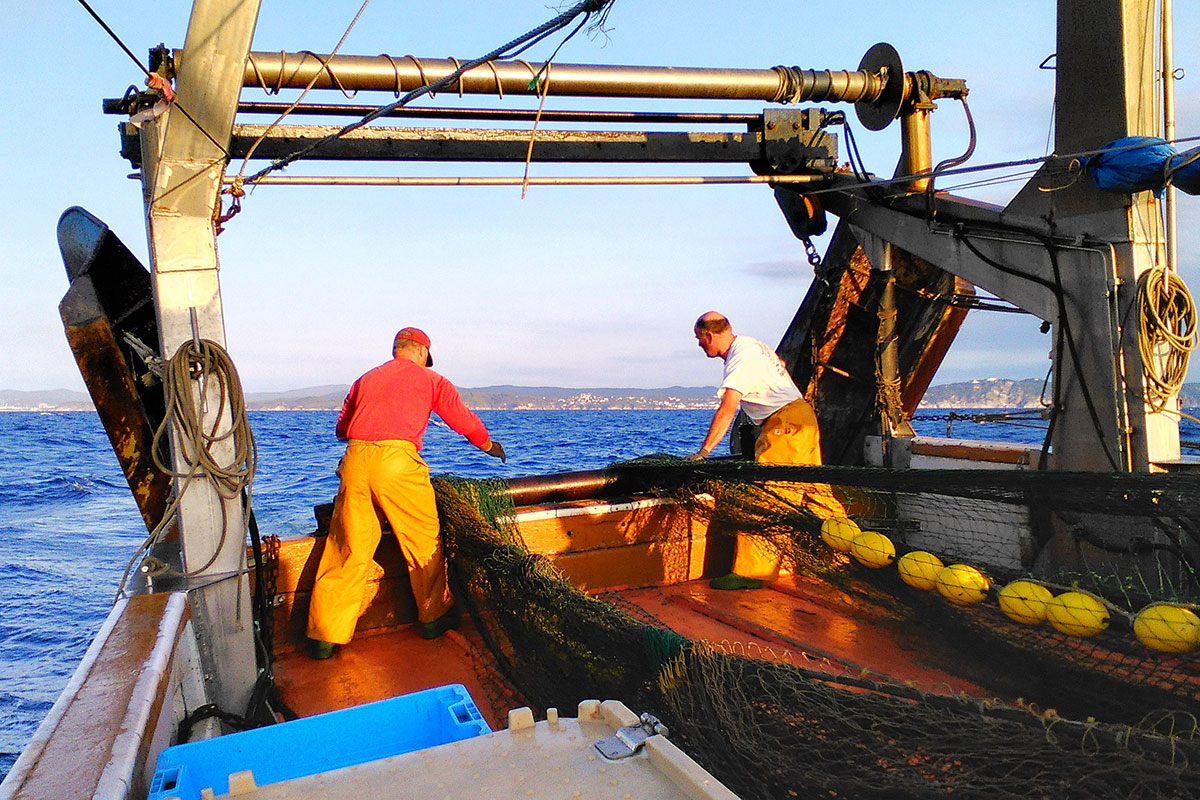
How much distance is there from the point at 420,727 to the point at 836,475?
2376mm

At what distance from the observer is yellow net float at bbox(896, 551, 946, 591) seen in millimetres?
3805

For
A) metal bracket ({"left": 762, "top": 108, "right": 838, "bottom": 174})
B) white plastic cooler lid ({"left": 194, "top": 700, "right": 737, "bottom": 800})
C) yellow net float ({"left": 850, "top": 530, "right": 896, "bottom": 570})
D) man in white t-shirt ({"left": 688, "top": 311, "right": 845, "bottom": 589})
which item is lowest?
yellow net float ({"left": 850, "top": 530, "right": 896, "bottom": 570})

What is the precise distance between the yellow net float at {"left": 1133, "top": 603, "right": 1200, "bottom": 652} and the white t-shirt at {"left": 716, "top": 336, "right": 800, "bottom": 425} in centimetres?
286

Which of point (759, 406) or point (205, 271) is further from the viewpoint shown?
point (759, 406)

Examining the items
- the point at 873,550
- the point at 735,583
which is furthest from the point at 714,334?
the point at 873,550

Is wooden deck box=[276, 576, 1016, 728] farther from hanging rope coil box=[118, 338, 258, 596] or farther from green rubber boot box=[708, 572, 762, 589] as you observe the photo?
hanging rope coil box=[118, 338, 258, 596]

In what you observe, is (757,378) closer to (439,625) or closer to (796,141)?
(796,141)

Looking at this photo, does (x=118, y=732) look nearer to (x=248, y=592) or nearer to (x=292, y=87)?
(x=248, y=592)

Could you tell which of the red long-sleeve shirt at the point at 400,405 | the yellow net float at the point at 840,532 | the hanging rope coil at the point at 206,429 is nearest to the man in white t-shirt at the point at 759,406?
the yellow net float at the point at 840,532

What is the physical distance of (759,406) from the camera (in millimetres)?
5793

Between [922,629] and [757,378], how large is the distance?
7.03 feet

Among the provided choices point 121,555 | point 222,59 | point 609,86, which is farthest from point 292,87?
point 121,555

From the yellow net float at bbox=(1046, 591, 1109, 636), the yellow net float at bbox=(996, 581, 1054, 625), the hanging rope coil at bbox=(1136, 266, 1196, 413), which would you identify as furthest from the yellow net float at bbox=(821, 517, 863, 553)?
the hanging rope coil at bbox=(1136, 266, 1196, 413)

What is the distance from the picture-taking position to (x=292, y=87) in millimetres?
4523
